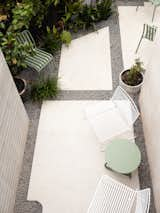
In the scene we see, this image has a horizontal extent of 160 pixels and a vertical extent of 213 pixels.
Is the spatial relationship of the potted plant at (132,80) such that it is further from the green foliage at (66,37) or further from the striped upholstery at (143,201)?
the striped upholstery at (143,201)

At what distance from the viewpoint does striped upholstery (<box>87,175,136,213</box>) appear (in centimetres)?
238

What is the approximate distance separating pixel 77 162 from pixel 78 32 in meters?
2.18

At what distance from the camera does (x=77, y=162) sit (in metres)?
3.03

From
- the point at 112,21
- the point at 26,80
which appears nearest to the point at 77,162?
the point at 26,80

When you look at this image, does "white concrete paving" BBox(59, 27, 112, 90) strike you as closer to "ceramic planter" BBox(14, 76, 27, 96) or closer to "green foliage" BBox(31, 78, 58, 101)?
"green foliage" BBox(31, 78, 58, 101)

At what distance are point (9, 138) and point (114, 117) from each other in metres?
1.19

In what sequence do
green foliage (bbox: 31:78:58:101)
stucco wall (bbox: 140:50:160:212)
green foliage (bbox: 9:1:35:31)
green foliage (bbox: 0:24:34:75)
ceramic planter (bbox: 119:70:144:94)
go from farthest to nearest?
green foliage (bbox: 31:78:58:101)
ceramic planter (bbox: 119:70:144:94)
green foliage (bbox: 9:1:35:31)
green foliage (bbox: 0:24:34:75)
stucco wall (bbox: 140:50:160:212)

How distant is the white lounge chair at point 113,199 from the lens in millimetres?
2377

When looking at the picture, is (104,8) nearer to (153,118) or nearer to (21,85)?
(21,85)

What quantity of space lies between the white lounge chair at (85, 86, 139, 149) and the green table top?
0.20m

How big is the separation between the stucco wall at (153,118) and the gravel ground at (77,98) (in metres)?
0.13

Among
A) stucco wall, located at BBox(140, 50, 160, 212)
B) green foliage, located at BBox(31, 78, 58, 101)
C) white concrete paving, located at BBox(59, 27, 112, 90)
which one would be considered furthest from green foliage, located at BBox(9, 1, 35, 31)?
stucco wall, located at BBox(140, 50, 160, 212)

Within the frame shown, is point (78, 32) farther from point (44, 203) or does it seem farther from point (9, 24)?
point (44, 203)

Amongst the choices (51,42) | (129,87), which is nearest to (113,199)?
(129,87)
